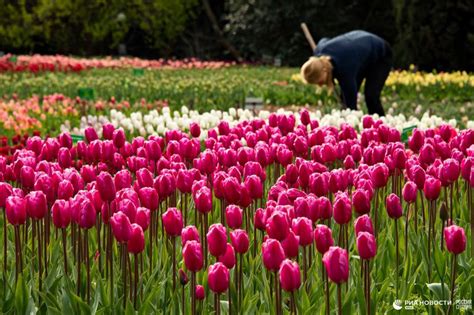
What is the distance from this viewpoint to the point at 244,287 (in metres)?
3.12

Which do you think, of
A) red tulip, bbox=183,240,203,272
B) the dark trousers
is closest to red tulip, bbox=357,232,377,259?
red tulip, bbox=183,240,203,272

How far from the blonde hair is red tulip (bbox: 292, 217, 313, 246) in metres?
5.43

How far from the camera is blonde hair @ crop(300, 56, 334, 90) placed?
816 centimetres

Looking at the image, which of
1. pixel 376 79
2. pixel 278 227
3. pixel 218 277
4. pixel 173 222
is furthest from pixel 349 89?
pixel 218 277

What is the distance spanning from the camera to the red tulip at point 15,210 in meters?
3.07

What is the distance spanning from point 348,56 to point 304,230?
6.25 meters

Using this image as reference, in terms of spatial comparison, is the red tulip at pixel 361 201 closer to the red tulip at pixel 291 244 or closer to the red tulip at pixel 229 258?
the red tulip at pixel 291 244

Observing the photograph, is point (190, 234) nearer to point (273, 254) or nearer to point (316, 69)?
point (273, 254)

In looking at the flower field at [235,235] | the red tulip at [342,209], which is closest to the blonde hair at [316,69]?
the flower field at [235,235]

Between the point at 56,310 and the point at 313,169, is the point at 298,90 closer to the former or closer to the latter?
the point at 313,169

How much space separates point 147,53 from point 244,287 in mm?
33563

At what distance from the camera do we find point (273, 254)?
2447 mm

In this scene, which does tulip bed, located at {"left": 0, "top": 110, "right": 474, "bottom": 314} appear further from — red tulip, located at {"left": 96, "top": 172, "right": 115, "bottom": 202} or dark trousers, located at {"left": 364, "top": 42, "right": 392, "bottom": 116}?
dark trousers, located at {"left": 364, "top": 42, "right": 392, "bottom": 116}

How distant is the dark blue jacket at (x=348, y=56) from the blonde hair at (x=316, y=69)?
278 millimetres
